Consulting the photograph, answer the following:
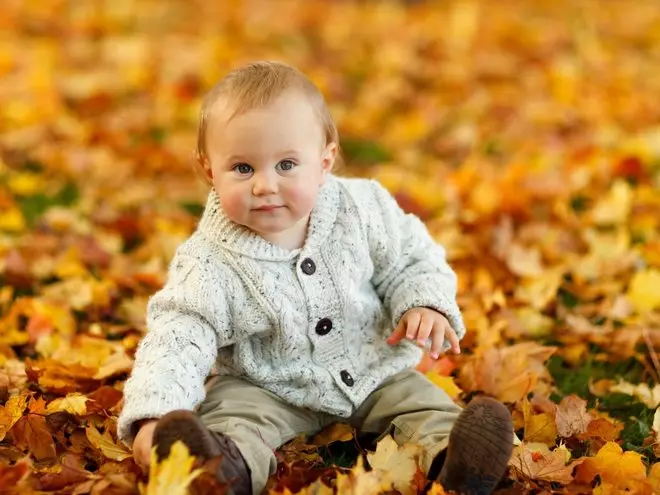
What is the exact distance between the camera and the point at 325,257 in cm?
215

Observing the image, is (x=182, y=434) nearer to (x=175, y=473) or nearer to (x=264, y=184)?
(x=175, y=473)

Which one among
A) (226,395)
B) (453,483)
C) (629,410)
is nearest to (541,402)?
(629,410)

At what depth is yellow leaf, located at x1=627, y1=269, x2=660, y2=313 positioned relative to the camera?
2.99 m

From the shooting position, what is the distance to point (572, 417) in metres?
2.23

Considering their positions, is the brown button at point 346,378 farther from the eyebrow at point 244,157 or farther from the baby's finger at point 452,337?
the eyebrow at point 244,157

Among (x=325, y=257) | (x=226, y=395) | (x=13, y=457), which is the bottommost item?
(x=13, y=457)

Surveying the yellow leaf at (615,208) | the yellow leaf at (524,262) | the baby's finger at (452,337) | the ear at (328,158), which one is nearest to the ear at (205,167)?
the ear at (328,158)

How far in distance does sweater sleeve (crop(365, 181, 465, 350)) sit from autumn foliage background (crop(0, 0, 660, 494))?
322 mm

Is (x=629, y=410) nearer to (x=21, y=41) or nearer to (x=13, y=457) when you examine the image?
(x=13, y=457)

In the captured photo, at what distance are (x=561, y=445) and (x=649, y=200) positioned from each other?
6.45 feet

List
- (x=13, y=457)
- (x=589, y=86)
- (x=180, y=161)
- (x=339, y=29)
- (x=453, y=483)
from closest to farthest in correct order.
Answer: (x=453, y=483), (x=13, y=457), (x=180, y=161), (x=589, y=86), (x=339, y=29)

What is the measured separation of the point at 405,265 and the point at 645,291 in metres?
1.09

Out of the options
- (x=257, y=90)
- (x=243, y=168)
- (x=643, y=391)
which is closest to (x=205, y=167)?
Answer: (x=243, y=168)

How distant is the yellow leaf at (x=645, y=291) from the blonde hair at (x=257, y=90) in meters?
1.39
